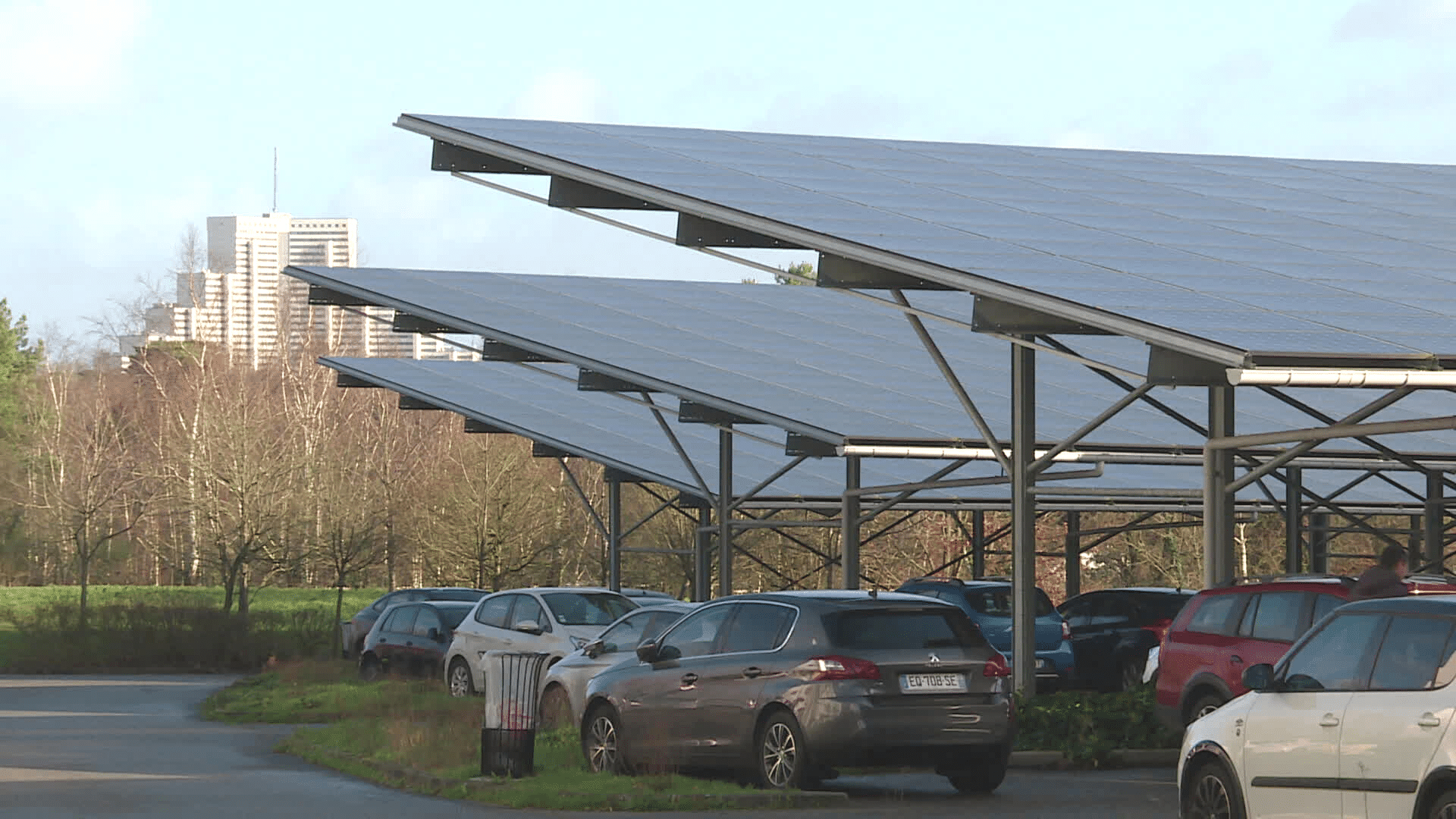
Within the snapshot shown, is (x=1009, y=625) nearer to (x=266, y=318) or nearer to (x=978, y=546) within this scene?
(x=978, y=546)

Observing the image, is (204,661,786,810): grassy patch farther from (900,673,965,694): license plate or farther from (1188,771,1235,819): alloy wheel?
(1188,771,1235,819): alloy wheel

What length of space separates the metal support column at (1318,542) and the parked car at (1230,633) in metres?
19.0

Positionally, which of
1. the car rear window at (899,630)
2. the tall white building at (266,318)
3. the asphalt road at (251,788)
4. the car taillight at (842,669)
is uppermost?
the tall white building at (266,318)

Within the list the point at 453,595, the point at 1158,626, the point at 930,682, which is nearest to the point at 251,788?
the point at 930,682

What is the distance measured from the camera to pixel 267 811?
1488 cm

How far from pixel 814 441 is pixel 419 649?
671cm

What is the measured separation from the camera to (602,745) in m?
17.4

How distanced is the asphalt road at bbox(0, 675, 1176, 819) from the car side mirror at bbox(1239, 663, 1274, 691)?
277cm

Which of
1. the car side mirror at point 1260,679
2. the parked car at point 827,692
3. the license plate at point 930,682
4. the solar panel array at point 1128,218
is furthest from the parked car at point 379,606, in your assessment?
the car side mirror at point 1260,679

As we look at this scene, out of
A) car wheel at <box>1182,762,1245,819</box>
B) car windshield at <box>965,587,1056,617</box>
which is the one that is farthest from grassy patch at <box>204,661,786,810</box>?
car windshield at <box>965,587,1056,617</box>

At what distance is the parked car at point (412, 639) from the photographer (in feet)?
100

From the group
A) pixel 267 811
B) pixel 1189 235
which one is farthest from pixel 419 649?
pixel 267 811

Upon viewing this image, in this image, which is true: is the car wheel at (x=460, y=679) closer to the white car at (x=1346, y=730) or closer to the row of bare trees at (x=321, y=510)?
the row of bare trees at (x=321, y=510)

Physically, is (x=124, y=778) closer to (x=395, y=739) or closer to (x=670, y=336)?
(x=395, y=739)
